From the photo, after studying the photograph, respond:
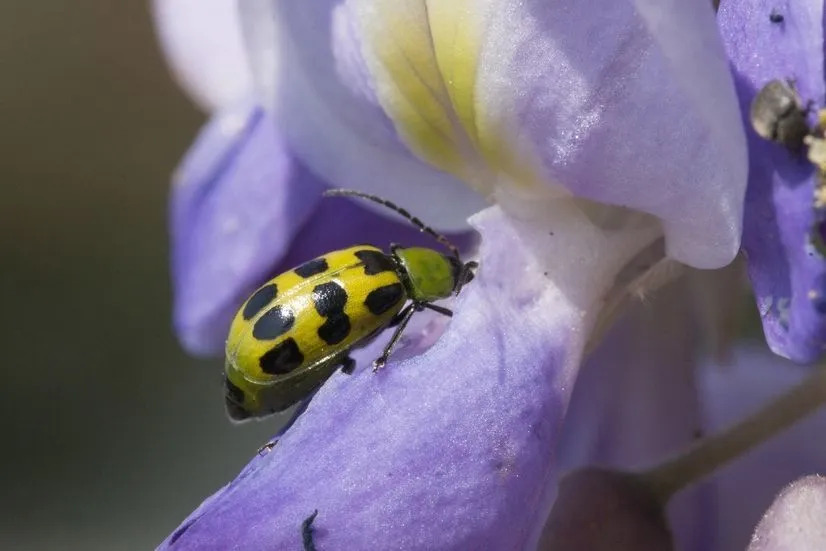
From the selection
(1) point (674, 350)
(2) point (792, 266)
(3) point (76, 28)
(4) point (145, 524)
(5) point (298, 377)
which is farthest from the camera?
(3) point (76, 28)

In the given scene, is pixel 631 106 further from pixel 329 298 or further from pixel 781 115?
pixel 329 298

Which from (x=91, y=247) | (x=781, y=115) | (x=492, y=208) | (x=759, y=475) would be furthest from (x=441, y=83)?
(x=91, y=247)

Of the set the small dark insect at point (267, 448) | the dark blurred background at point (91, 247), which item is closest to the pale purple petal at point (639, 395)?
the small dark insect at point (267, 448)

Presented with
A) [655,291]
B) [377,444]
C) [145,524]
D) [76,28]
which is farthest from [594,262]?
[76,28]

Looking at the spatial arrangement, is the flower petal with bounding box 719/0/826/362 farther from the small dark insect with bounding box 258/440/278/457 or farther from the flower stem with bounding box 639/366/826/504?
the small dark insect with bounding box 258/440/278/457

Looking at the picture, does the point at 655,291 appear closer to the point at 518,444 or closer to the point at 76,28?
the point at 518,444

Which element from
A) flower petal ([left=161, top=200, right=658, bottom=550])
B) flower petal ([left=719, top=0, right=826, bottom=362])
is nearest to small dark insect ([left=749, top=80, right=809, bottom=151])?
flower petal ([left=719, top=0, right=826, bottom=362])
